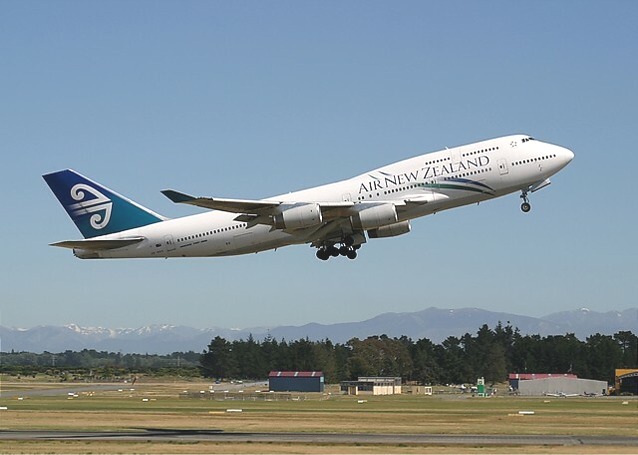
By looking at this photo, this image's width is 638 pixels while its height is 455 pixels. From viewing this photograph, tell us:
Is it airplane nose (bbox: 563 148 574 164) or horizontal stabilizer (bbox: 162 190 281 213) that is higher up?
airplane nose (bbox: 563 148 574 164)

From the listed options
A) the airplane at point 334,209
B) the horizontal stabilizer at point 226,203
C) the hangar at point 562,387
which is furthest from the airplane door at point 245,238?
the hangar at point 562,387

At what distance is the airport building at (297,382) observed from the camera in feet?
430

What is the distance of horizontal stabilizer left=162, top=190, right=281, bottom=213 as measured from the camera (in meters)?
58.4

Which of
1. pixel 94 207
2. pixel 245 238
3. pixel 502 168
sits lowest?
pixel 245 238

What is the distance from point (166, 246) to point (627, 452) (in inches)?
1337

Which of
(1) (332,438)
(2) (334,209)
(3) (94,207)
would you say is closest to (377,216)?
(2) (334,209)

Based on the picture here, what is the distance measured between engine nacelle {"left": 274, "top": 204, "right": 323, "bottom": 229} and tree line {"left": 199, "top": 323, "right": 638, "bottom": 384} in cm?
8740

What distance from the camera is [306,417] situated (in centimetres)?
6894

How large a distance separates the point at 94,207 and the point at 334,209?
18.6 metres

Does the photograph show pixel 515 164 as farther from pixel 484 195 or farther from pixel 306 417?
pixel 306 417

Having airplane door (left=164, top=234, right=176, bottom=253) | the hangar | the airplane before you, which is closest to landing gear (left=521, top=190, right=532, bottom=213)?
the airplane

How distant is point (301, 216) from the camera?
199 feet

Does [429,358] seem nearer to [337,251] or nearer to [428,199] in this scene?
[337,251]

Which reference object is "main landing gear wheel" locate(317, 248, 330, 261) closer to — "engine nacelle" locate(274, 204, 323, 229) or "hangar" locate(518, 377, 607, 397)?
"engine nacelle" locate(274, 204, 323, 229)
